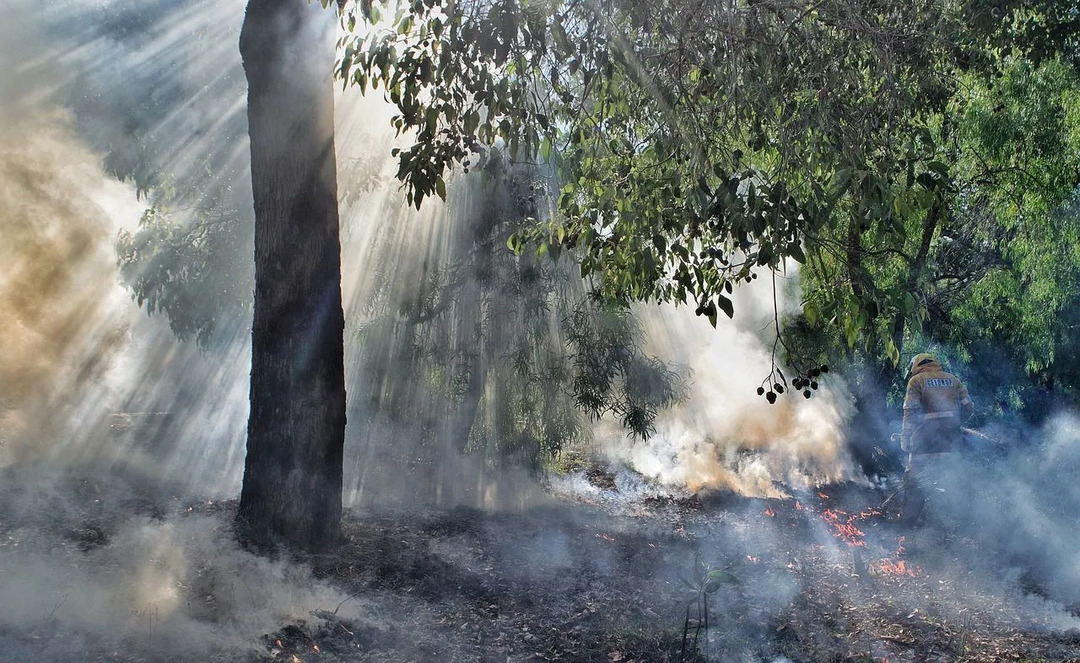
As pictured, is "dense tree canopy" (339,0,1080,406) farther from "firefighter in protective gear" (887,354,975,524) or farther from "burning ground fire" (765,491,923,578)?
"burning ground fire" (765,491,923,578)

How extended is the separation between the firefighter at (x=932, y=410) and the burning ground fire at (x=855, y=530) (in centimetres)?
113

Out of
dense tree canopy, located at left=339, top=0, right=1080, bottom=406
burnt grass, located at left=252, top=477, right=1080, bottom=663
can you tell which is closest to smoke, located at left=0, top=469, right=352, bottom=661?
burnt grass, located at left=252, top=477, right=1080, bottom=663

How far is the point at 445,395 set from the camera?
10.4m

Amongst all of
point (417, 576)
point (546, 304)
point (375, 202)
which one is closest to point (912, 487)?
point (546, 304)

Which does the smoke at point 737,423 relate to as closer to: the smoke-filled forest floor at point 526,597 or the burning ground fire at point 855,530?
the burning ground fire at point 855,530

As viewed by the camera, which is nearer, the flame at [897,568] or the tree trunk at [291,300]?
the tree trunk at [291,300]

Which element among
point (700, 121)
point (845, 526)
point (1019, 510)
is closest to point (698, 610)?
point (700, 121)

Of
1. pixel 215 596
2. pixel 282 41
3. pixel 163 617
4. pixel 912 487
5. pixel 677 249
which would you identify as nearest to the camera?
pixel 677 249

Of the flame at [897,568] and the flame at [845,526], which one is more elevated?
the flame at [845,526]

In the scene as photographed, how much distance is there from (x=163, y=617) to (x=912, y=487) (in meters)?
8.28

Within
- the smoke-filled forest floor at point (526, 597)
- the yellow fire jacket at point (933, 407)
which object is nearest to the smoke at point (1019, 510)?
the smoke-filled forest floor at point (526, 597)

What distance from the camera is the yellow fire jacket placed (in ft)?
30.7

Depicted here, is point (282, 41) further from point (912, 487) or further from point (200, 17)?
point (912, 487)

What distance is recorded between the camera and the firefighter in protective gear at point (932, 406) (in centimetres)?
935
